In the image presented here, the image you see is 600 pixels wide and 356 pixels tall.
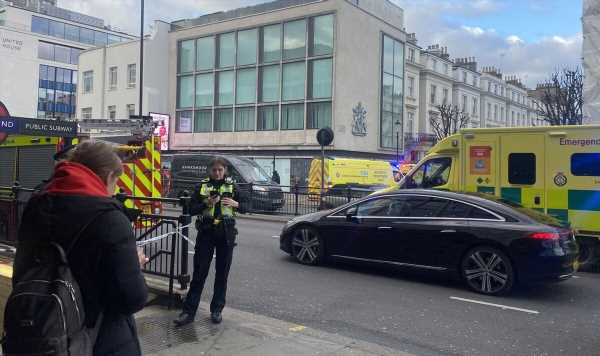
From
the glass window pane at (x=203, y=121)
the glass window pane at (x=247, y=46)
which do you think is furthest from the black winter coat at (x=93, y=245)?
the glass window pane at (x=203, y=121)

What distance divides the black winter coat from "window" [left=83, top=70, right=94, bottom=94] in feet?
182

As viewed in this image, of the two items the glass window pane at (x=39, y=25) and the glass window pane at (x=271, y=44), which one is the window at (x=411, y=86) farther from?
the glass window pane at (x=39, y=25)

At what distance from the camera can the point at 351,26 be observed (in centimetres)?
4006

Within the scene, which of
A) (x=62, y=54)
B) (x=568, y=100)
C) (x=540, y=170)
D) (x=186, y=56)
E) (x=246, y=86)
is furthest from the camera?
(x=62, y=54)

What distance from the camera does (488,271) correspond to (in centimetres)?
766

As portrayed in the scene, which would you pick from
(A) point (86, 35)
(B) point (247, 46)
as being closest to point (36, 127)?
(B) point (247, 46)

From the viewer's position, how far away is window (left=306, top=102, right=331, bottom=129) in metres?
39.6

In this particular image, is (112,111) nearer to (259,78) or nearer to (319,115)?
(259,78)

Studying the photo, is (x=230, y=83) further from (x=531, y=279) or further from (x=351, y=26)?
(x=531, y=279)

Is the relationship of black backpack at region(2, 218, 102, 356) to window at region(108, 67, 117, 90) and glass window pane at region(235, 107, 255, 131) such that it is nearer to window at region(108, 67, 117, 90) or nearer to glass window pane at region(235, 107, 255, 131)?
glass window pane at region(235, 107, 255, 131)

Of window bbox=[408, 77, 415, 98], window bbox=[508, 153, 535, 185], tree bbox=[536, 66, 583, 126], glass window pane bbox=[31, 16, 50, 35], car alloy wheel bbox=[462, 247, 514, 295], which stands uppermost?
glass window pane bbox=[31, 16, 50, 35]

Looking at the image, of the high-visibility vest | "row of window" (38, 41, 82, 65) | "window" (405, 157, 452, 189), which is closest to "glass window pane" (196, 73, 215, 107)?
"window" (405, 157, 452, 189)

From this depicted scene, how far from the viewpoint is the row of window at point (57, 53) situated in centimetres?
7350

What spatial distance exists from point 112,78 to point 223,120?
14176 millimetres
